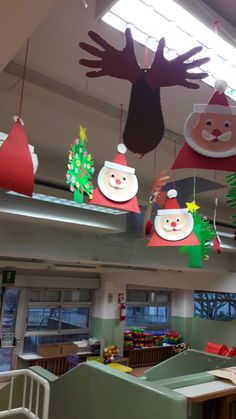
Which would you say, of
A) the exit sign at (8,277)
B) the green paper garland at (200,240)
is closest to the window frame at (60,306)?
the exit sign at (8,277)

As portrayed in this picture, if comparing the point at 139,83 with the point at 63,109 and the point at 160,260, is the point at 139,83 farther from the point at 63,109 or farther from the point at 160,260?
the point at 160,260

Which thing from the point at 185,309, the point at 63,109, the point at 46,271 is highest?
the point at 63,109

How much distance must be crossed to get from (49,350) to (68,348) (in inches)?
19.9

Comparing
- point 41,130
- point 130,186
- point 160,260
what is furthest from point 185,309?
point 130,186

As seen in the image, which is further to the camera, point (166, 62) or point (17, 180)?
point (17, 180)

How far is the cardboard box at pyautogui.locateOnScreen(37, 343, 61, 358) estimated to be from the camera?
25.5ft

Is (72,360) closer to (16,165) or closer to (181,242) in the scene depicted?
(181,242)

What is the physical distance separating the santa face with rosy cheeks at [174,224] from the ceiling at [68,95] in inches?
33.4

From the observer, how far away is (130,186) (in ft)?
5.86

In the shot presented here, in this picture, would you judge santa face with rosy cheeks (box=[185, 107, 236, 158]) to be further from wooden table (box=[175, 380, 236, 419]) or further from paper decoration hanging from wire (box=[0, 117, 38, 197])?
wooden table (box=[175, 380, 236, 419])

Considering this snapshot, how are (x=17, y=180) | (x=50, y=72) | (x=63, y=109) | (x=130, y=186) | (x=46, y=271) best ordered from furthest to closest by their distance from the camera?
(x=46, y=271), (x=63, y=109), (x=50, y=72), (x=130, y=186), (x=17, y=180)

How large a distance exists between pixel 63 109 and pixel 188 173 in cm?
191

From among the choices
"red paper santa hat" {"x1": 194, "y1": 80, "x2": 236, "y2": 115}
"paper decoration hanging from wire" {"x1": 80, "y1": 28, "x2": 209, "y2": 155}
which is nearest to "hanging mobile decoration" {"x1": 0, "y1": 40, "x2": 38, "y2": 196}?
"paper decoration hanging from wire" {"x1": 80, "y1": 28, "x2": 209, "y2": 155}

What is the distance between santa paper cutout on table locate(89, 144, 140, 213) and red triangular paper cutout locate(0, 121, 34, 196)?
389 mm
